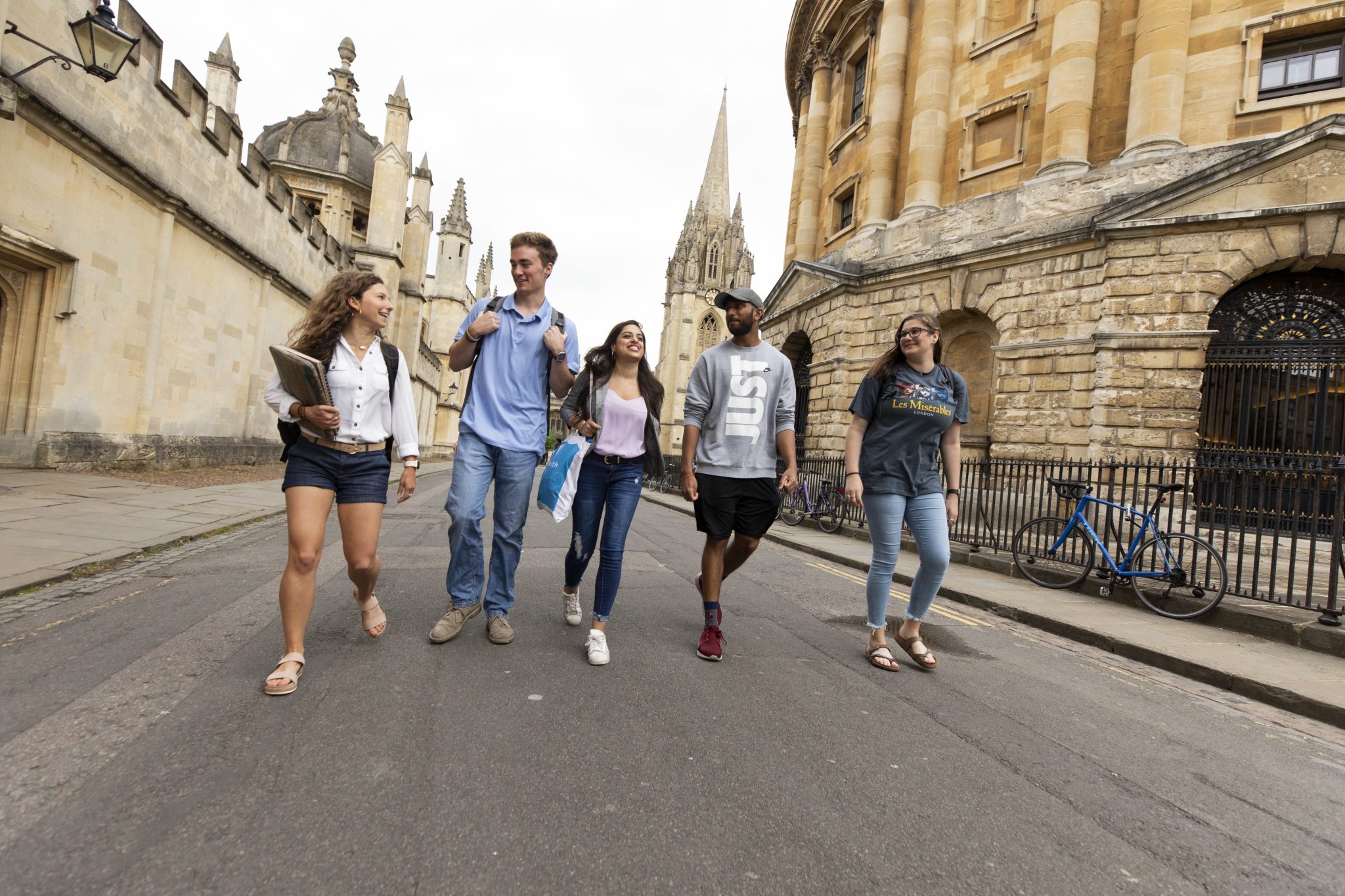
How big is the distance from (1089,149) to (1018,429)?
6.26 meters

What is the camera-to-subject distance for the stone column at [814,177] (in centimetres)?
2289

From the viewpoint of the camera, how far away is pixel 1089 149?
14141 millimetres

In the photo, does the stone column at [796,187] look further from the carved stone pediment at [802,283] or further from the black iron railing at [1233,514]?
the black iron railing at [1233,514]

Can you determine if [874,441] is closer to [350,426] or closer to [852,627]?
[852,627]

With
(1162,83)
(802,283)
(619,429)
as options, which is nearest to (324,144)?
(802,283)

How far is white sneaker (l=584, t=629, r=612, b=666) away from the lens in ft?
10.9

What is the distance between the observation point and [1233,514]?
1037 cm

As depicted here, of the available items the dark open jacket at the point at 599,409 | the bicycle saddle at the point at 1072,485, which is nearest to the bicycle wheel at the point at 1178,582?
the bicycle saddle at the point at 1072,485

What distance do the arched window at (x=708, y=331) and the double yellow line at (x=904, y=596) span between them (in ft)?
198

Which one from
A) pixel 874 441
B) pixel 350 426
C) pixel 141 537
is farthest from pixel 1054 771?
pixel 141 537

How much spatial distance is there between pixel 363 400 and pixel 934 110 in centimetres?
1779

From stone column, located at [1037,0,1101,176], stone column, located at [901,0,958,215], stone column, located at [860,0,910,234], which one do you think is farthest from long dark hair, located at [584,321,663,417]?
stone column, located at [860,0,910,234]

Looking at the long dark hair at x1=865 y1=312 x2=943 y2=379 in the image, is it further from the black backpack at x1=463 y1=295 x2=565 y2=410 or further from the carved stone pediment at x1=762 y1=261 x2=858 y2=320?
the carved stone pediment at x1=762 y1=261 x2=858 y2=320

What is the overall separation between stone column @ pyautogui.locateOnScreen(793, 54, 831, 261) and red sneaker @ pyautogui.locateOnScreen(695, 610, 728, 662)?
21.0m
